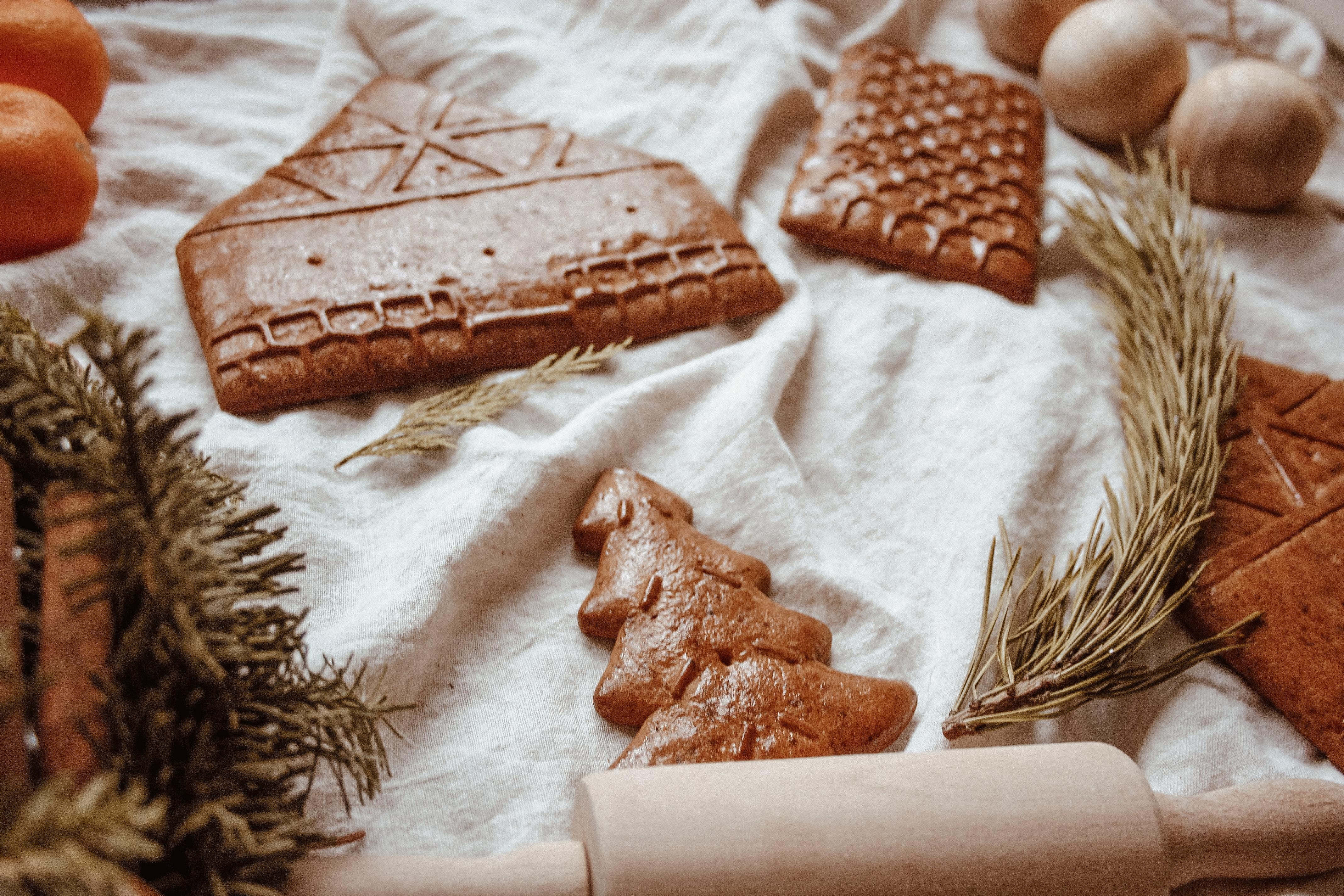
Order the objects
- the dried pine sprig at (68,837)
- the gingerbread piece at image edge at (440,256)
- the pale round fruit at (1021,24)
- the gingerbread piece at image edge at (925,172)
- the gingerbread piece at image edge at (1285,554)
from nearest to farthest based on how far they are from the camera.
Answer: the dried pine sprig at (68,837)
the gingerbread piece at image edge at (1285,554)
the gingerbread piece at image edge at (440,256)
the gingerbread piece at image edge at (925,172)
the pale round fruit at (1021,24)

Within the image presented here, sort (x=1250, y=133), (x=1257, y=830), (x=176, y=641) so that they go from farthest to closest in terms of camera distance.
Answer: (x=1250, y=133), (x=1257, y=830), (x=176, y=641)

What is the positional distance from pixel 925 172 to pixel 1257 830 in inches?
43.1

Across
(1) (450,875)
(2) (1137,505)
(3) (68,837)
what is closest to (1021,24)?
(2) (1137,505)

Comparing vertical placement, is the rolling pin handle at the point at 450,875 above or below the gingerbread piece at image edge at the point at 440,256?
below

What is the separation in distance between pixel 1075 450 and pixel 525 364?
789mm

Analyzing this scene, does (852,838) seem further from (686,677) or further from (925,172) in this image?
(925,172)

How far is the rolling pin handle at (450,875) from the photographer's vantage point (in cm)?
73

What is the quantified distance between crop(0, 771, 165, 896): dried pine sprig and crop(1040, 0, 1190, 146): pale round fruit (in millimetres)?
1766

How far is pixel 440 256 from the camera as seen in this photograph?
1.33 meters

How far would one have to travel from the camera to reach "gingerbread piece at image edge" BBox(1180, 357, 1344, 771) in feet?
3.57

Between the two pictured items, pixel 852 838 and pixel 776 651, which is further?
pixel 776 651

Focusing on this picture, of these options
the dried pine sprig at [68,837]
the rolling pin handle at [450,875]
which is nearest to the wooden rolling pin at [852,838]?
the rolling pin handle at [450,875]

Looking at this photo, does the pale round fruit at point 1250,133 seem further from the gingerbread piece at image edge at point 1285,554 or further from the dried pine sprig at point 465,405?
the dried pine sprig at point 465,405

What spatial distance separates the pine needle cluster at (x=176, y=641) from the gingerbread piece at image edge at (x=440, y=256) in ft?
1.59
